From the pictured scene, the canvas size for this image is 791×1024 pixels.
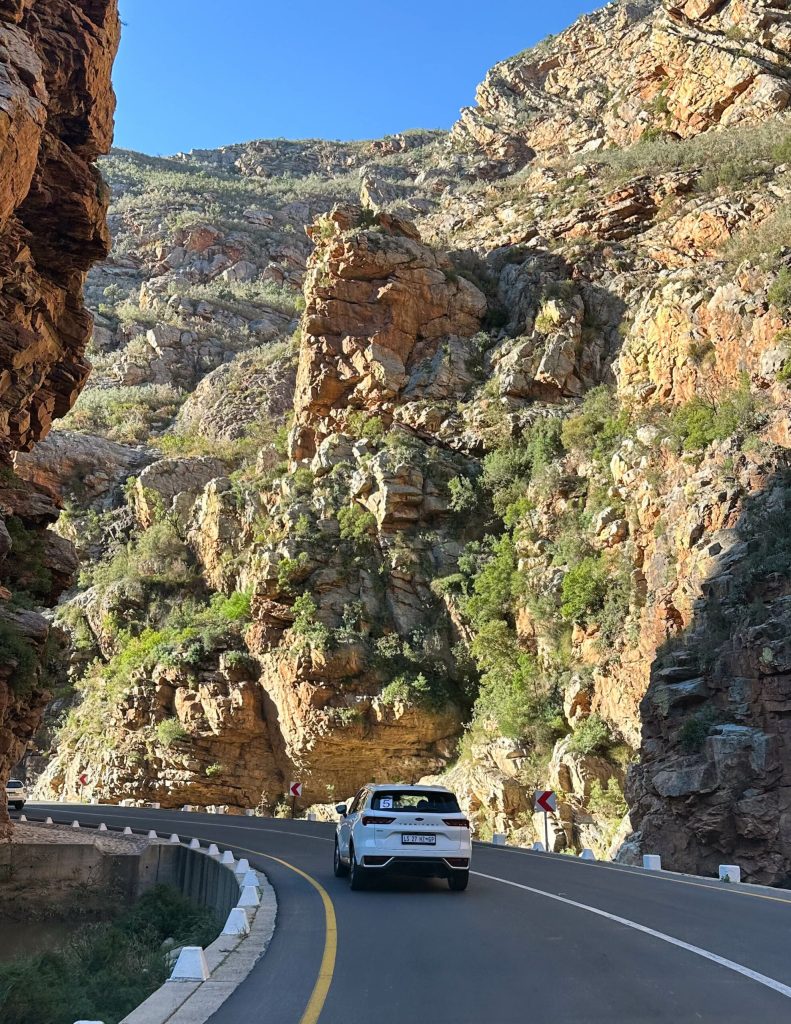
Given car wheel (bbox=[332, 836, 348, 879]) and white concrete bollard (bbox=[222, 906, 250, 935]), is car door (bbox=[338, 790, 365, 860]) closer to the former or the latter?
car wheel (bbox=[332, 836, 348, 879])

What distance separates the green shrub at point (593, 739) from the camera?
86.9 ft

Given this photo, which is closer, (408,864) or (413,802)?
(408,864)

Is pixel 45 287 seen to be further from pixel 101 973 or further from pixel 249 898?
pixel 249 898

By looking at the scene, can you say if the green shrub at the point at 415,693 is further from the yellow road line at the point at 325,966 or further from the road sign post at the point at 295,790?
the yellow road line at the point at 325,966

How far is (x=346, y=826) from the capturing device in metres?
13.8

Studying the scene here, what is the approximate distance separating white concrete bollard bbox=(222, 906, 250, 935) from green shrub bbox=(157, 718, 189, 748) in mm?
28946

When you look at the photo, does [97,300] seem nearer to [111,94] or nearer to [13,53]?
[111,94]

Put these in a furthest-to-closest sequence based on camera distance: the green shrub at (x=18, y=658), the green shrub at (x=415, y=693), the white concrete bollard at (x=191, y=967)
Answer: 1. the green shrub at (x=415, y=693)
2. the green shrub at (x=18, y=658)
3. the white concrete bollard at (x=191, y=967)

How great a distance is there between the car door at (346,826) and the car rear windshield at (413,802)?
727 millimetres

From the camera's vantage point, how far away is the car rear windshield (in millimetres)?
12507

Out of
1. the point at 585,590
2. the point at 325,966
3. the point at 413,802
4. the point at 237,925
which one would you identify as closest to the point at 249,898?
the point at 237,925

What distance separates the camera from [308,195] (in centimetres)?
11050

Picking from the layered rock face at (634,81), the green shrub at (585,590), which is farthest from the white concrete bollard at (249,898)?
the layered rock face at (634,81)

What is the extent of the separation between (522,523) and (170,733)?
17794mm
